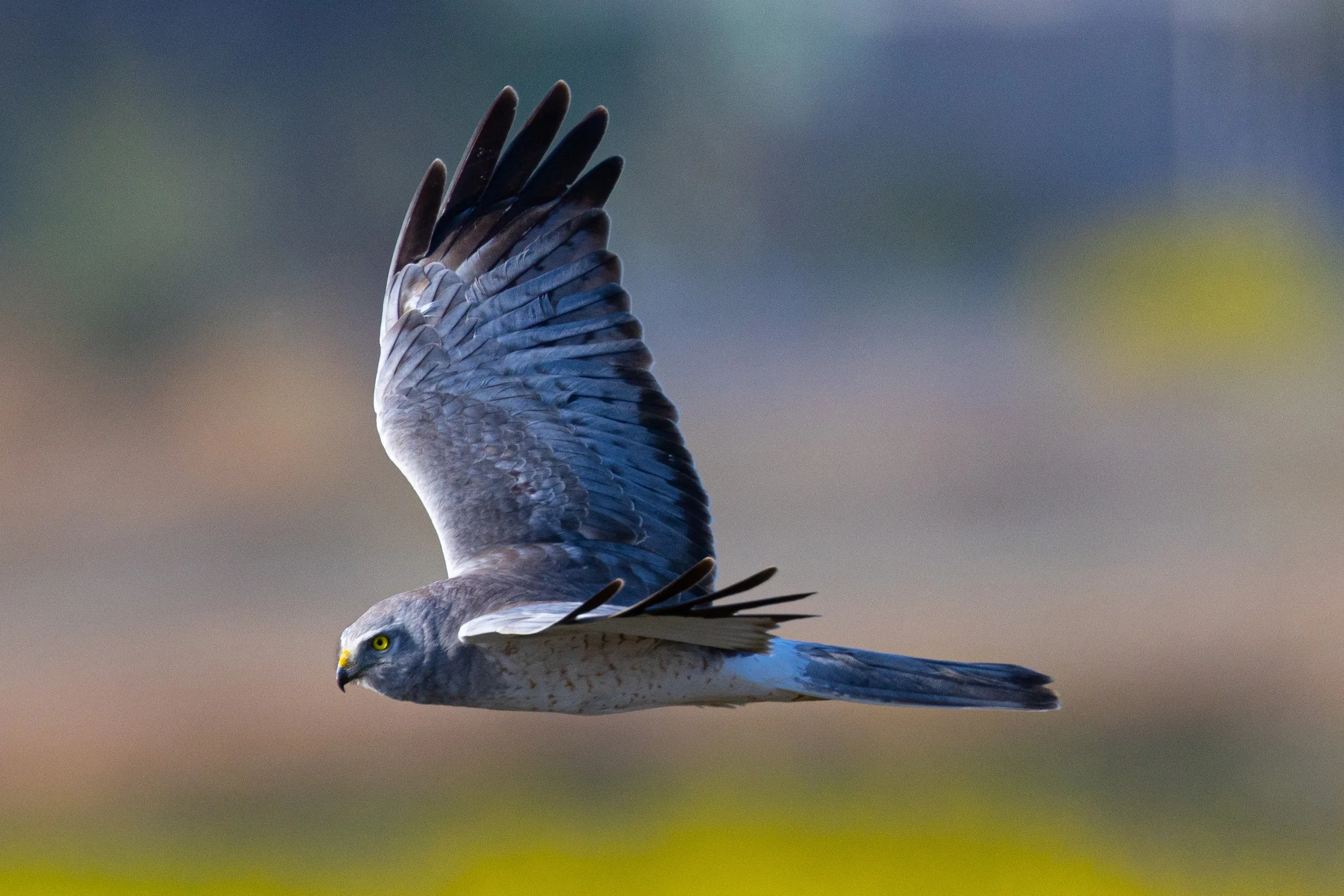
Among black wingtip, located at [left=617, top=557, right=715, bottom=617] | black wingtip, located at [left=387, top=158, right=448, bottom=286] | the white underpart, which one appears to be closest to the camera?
black wingtip, located at [left=617, top=557, right=715, bottom=617]

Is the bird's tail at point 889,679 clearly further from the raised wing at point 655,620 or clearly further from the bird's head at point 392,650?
the bird's head at point 392,650

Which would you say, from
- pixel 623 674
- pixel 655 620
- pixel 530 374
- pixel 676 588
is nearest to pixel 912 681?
pixel 623 674

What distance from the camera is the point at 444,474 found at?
4.63 metres

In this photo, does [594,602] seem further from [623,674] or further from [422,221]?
[422,221]

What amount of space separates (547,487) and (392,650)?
2.67 feet

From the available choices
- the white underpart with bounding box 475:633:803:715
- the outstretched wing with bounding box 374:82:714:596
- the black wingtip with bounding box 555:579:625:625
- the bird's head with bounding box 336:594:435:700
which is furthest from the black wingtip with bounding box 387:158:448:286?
the black wingtip with bounding box 555:579:625:625

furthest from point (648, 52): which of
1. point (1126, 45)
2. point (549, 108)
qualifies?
point (549, 108)

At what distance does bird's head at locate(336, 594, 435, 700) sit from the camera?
384cm

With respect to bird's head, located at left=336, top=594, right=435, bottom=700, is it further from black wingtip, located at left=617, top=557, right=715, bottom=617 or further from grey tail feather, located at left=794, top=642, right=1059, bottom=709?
grey tail feather, located at left=794, top=642, right=1059, bottom=709

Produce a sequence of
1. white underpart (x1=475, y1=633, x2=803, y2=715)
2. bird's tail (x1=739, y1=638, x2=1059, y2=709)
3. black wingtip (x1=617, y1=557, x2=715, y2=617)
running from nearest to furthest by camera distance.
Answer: black wingtip (x1=617, y1=557, x2=715, y2=617), white underpart (x1=475, y1=633, x2=803, y2=715), bird's tail (x1=739, y1=638, x2=1059, y2=709)

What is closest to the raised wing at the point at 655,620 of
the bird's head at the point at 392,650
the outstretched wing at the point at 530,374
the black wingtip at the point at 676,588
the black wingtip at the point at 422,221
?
the black wingtip at the point at 676,588

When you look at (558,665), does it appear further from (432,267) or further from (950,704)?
(432,267)

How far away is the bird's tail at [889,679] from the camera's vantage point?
4008mm

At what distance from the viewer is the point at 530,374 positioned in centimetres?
475
